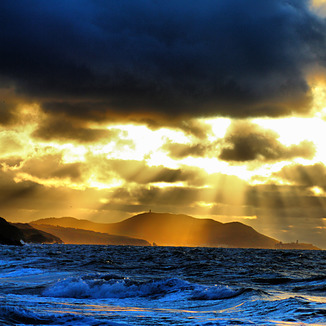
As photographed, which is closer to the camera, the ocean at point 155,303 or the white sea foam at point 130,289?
the ocean at point 155,303

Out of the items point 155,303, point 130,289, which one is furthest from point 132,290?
point 155,303

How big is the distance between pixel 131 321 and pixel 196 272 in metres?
28.1

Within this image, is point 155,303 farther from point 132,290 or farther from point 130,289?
point 130,289

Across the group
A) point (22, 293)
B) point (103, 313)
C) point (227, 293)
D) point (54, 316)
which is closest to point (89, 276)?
point (22, 293)

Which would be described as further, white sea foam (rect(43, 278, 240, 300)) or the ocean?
white sea foam (rect(43, 278, 240, 300))

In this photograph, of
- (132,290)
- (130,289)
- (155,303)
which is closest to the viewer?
(155,303)

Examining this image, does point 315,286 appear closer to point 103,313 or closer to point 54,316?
point 103,313

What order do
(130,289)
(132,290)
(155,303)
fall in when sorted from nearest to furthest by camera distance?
(155,303)
(132,290)
(130,289)

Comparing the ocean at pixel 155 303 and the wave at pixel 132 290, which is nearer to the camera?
the ocean at pixel 155 303

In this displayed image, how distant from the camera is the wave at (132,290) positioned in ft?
87.4

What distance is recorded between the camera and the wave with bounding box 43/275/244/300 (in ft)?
87.4

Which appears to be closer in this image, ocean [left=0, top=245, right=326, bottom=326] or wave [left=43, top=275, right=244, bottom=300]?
ocean [left=0, top=245, right=326, bottom=326]

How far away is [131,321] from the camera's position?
17.5 m

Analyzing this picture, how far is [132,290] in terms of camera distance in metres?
29.2
